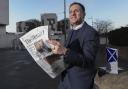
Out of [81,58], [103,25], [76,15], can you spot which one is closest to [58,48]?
[81,58]

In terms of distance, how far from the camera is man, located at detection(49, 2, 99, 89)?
4.08 metres

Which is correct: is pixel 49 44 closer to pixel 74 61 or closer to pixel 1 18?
pixel 74 61

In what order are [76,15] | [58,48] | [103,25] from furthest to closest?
1. [103,25]
2. [76,15]
3. [58,48]

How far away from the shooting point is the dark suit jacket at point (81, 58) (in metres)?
4.11

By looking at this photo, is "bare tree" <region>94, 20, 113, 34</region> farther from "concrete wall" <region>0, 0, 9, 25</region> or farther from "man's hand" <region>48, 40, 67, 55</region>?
"man's hand" <region>48, 40, 67, 55</region>

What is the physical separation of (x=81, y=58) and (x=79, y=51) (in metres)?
0.13

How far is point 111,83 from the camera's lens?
10.1 metres

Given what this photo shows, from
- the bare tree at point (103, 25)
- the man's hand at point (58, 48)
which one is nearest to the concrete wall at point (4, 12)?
the bare tree at point (103, 25)

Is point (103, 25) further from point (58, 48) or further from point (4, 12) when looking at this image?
point (58, 48)

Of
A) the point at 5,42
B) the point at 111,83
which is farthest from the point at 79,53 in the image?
the point at 5,42

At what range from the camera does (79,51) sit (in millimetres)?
4191

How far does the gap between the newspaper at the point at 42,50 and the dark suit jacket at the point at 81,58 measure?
5.1 inches

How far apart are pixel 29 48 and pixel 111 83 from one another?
19.7ft

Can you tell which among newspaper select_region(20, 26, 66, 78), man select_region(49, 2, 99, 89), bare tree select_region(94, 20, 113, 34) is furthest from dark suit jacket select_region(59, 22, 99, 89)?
bare tree select_region(94, 20, 113, 34)
